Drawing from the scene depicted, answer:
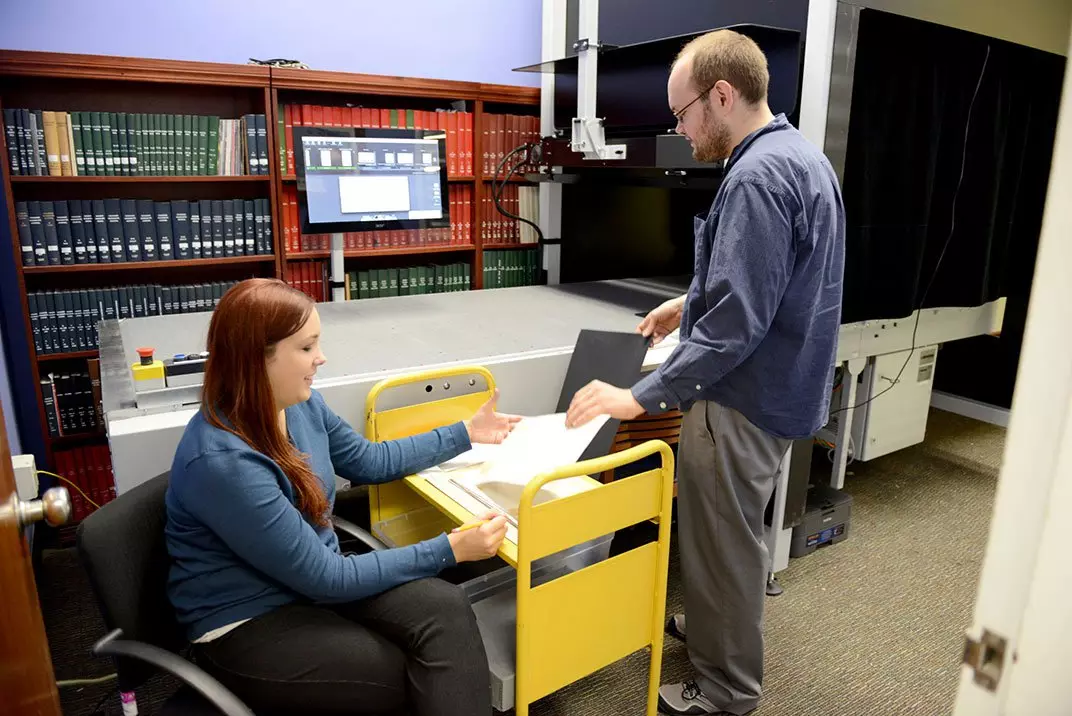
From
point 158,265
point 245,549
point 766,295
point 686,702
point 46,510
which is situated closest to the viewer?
point 46,510

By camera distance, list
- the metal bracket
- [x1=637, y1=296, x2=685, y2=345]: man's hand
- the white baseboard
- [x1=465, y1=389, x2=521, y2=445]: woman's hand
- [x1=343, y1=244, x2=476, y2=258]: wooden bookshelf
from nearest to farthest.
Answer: the metal bracket, [x1=465, y1=389, x2=521, y2=445]: woman's hand, [x1=637, y1=296, x2=685, y2=345]: man's hand, [x1=343, y1=244, x2=476, y2=258]: wooden bookshelf, the white baseboard

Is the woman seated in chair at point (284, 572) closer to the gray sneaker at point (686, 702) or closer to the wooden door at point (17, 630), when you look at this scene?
the wooden door at point (17, 630)

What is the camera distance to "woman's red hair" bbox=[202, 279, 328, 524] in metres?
1.27

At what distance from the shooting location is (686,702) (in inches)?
72.0

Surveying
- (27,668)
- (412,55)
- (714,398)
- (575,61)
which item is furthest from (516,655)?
(412,55)

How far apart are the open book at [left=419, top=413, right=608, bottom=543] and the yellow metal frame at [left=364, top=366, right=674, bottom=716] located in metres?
0.04

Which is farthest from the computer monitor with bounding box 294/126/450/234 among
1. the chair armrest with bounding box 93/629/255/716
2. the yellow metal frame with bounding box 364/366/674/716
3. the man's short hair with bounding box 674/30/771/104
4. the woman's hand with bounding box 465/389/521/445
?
the chair armrest with bounding box 93/629/255/716

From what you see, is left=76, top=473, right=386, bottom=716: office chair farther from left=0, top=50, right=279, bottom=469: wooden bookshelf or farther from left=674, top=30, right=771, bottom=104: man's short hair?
left=0, top=50, right=279, bottom=469: wooden bookshelf

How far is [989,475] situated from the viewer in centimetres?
329

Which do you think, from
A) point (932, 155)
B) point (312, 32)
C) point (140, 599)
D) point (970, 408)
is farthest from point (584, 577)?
point (970, 408)

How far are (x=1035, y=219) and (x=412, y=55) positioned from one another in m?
2.87

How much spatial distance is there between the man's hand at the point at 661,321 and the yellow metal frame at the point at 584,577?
1.40ft

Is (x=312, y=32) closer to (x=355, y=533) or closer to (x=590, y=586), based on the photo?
(x=355, y=533)

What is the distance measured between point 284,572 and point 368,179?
1.49 metres
